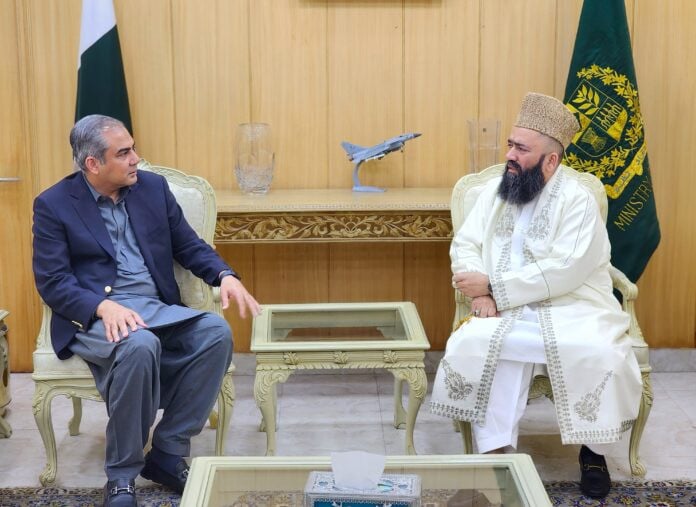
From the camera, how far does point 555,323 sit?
3.32 m

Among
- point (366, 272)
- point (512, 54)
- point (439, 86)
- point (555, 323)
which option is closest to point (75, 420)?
point (366, 272)

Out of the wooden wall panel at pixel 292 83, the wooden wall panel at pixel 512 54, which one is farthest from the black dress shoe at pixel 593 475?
the wooden wall panel at pixel 292 83

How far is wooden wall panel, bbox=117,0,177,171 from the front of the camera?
4.38 m

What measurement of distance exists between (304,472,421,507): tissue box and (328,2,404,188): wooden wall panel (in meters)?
2.30

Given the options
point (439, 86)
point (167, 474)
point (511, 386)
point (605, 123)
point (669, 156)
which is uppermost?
point (439, 86)

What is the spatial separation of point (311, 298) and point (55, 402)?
1280 millimetres

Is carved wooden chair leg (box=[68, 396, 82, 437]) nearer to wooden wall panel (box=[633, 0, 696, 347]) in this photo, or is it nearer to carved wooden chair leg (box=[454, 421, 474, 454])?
carved wooden chair leg (box=[454, 421, 474, 454])

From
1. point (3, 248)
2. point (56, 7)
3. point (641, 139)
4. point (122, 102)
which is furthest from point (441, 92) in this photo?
point (3, 248)

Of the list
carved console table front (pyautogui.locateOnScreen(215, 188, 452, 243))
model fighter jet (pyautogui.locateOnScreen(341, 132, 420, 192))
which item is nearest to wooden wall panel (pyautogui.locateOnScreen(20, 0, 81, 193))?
carved console table front (pyautogui.locateOnScreen(215, 188, 452, 243))

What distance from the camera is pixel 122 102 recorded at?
4.27 metres

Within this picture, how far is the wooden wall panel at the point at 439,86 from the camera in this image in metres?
4.43

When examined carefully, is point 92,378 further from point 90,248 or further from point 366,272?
point 366,272

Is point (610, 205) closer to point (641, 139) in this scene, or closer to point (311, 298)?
point (641, 139)

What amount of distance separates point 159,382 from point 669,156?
268cm
